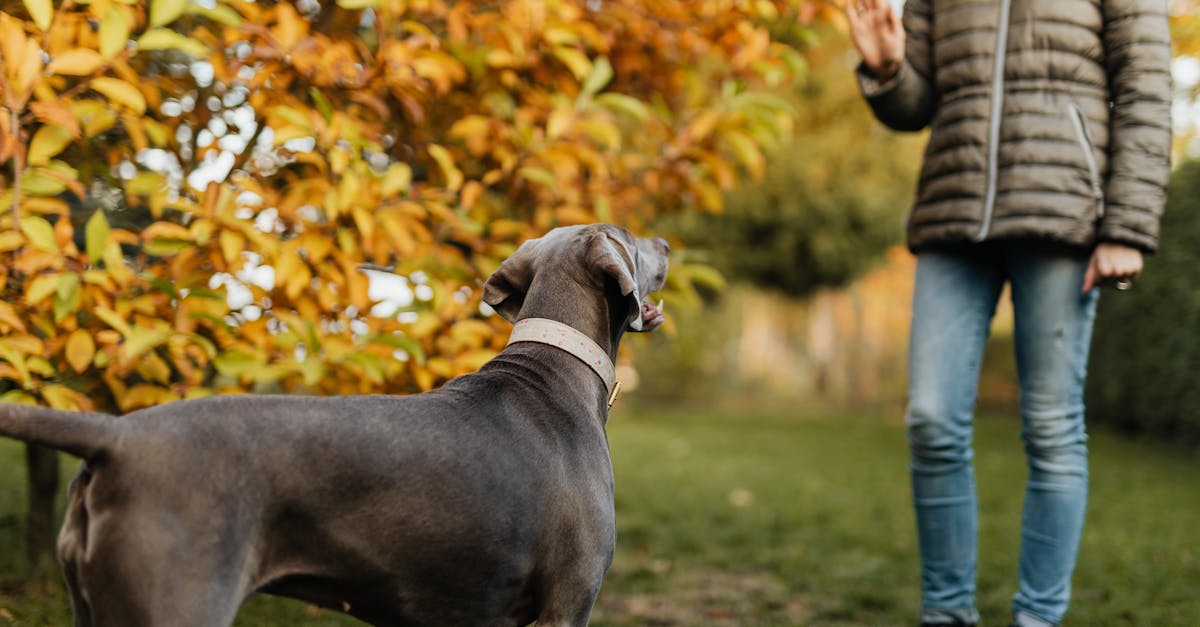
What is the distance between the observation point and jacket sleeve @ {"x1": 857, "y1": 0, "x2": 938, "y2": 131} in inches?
138

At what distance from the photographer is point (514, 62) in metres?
3.50

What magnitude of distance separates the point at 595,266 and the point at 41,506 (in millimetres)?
2487

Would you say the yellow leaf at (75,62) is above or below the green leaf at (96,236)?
above

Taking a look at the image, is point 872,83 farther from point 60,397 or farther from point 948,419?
point 60,397

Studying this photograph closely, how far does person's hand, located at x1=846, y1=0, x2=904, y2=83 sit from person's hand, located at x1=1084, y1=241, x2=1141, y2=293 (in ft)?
2.88

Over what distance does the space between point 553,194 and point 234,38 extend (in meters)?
1.24

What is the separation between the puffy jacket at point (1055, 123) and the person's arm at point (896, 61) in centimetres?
15

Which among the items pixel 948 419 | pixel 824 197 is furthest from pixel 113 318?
pixel 824 197

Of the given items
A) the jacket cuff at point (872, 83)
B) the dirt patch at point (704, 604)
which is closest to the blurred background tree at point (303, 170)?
the jacket cuff at point (872, 83)

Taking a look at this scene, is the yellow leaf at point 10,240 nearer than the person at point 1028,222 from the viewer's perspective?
Yes

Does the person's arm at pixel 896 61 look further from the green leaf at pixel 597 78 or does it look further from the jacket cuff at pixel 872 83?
the green leaf at pixel 597 78

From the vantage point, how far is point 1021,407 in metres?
3.34

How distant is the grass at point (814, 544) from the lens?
13.1ft

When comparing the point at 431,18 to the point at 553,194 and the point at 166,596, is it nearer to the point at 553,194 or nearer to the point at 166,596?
the point at 553,194
